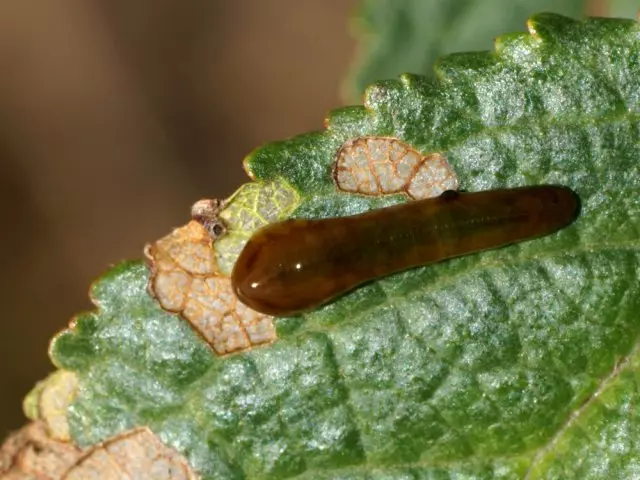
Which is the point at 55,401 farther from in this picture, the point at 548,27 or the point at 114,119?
the point at 114,119

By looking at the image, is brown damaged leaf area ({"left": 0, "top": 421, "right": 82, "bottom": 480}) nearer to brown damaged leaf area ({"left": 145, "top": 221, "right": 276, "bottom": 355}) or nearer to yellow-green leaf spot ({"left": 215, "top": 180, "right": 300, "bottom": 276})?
brown damaged leaf area ({"left": 145, "top": 221, "right": 276, "bottom": 355})

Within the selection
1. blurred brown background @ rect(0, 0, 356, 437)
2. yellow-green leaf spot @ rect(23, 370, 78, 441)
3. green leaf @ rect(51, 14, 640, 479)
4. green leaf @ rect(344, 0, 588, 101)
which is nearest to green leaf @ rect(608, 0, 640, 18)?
green leaf @ rect(344, 0, 588, 101)

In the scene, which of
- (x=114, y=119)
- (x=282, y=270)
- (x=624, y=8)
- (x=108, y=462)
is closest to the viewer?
(x=108, y=462)

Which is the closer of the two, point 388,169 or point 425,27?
point 388,169

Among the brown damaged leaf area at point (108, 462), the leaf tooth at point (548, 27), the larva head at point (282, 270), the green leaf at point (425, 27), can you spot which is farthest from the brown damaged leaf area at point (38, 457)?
the green leaf at point (425, 27)

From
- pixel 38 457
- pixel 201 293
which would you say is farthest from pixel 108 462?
pixel 201 293

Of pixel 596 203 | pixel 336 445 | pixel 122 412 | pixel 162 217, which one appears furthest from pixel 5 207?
pixel 596 203

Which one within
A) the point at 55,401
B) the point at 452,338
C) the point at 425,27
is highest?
the point at 425,27
